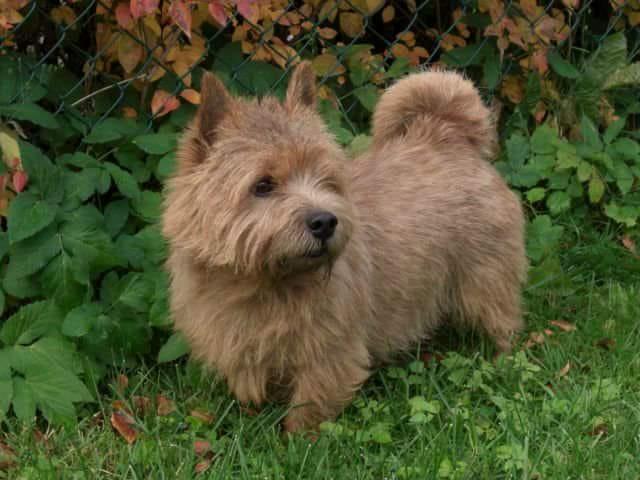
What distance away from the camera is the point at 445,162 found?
12.1 ft

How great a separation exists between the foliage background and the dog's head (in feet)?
1.54

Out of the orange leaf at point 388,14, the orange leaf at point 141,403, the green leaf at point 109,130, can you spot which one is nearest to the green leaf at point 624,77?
the orange leaf at point 388,14

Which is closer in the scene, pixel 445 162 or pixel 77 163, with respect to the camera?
pixel 77 163

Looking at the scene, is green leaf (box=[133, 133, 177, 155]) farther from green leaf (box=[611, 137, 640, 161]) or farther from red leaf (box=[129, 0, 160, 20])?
green leaf (box=[611, 137, 640, 161])

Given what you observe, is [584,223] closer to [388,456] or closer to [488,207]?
[488,207]

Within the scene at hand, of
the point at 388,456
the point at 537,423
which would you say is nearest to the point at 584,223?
the point at 537,423

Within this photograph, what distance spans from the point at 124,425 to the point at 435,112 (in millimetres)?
1724

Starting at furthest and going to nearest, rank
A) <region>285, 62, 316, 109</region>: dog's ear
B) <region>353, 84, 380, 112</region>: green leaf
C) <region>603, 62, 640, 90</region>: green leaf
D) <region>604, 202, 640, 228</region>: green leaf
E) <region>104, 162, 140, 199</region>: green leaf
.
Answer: <region>603, 62, 640, 90</region>: green leaf
<region>604, 202, 640, 228</region>: green leaf
<region>353, 84, 380, 112</region>: green leaf
<region>104, 162, 140, 199</region>: green leaf
<region>285, 62, 316, 109</region>: dog's ear

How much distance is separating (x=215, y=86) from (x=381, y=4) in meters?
1.56

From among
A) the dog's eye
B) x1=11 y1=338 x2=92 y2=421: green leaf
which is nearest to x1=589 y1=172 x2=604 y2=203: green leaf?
the dog's eye

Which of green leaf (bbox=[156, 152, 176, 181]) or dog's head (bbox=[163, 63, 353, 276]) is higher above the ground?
dog's head (bbox=[163, 63, 353, 276])

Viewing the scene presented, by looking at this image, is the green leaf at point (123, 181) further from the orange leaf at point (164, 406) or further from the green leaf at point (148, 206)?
the orange leaf at point (164, 406)

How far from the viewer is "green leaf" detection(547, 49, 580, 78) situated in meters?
4.66

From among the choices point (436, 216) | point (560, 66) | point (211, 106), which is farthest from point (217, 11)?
point (560, 66)
